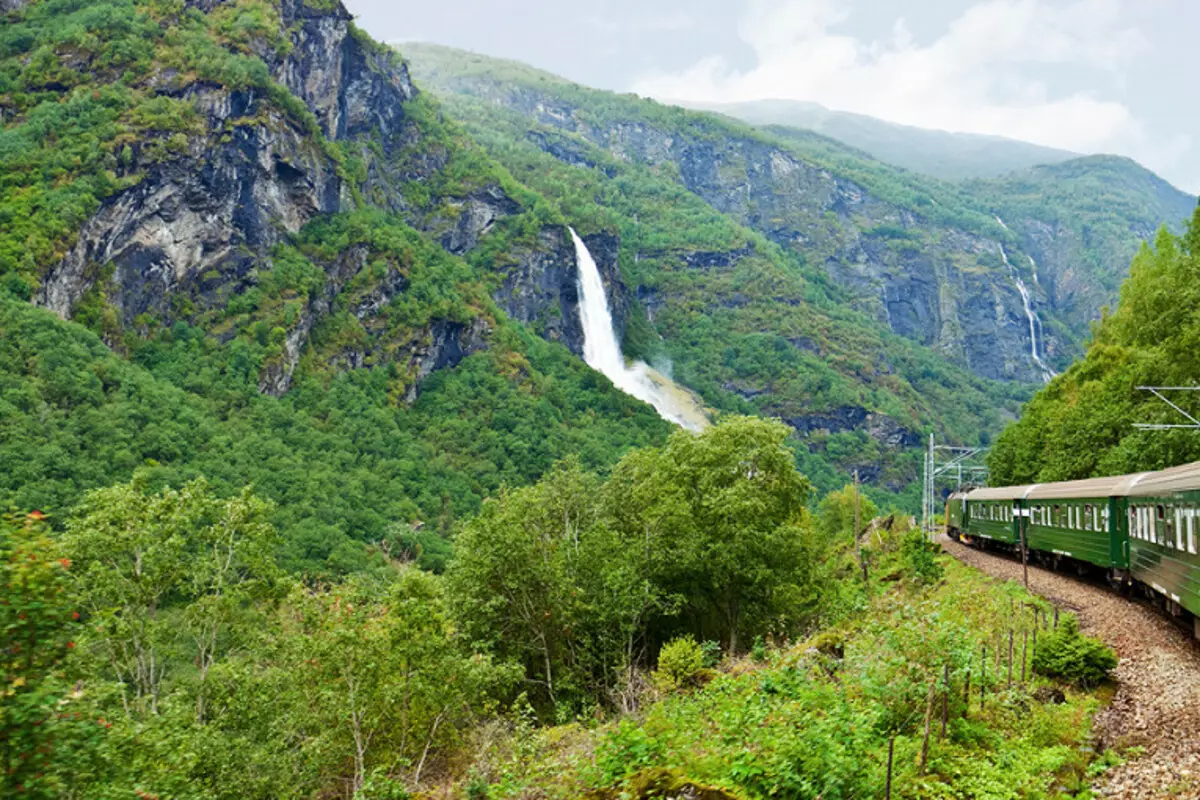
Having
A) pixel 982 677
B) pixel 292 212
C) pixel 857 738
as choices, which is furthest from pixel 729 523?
pixel 292 212

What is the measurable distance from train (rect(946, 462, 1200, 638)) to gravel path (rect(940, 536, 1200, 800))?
0.79 metres

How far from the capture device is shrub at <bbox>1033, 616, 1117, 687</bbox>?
13.8m

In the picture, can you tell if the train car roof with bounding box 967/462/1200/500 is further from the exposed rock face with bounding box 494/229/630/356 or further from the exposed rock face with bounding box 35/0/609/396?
the exposed rock face with bounding box 494/229/630/356

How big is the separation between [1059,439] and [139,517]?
4503cm

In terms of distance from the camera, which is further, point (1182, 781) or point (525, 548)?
point (525, 548)

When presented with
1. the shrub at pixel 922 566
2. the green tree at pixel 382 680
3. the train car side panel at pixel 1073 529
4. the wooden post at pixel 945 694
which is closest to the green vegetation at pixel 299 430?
the green tree at pixel 382 680

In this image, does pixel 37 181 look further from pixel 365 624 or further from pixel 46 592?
pixel 46 592

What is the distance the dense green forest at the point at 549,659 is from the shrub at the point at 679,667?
0.31 ft

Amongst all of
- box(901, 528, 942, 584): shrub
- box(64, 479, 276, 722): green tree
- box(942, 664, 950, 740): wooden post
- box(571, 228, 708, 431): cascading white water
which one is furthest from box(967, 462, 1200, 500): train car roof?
box(571, 228, 708, 431): cascading white water

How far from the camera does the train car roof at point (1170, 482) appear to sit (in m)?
15.8

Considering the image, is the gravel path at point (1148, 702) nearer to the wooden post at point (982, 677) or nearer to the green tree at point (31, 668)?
the wooden post at point (982, 677)

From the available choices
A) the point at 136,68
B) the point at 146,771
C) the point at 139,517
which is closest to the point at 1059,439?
the point at 139,517

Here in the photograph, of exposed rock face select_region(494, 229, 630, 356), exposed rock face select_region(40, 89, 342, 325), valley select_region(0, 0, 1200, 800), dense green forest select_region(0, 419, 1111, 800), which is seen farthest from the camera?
exposed rock face select_region(494, 229, 630, 356)

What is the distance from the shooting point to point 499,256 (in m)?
178
